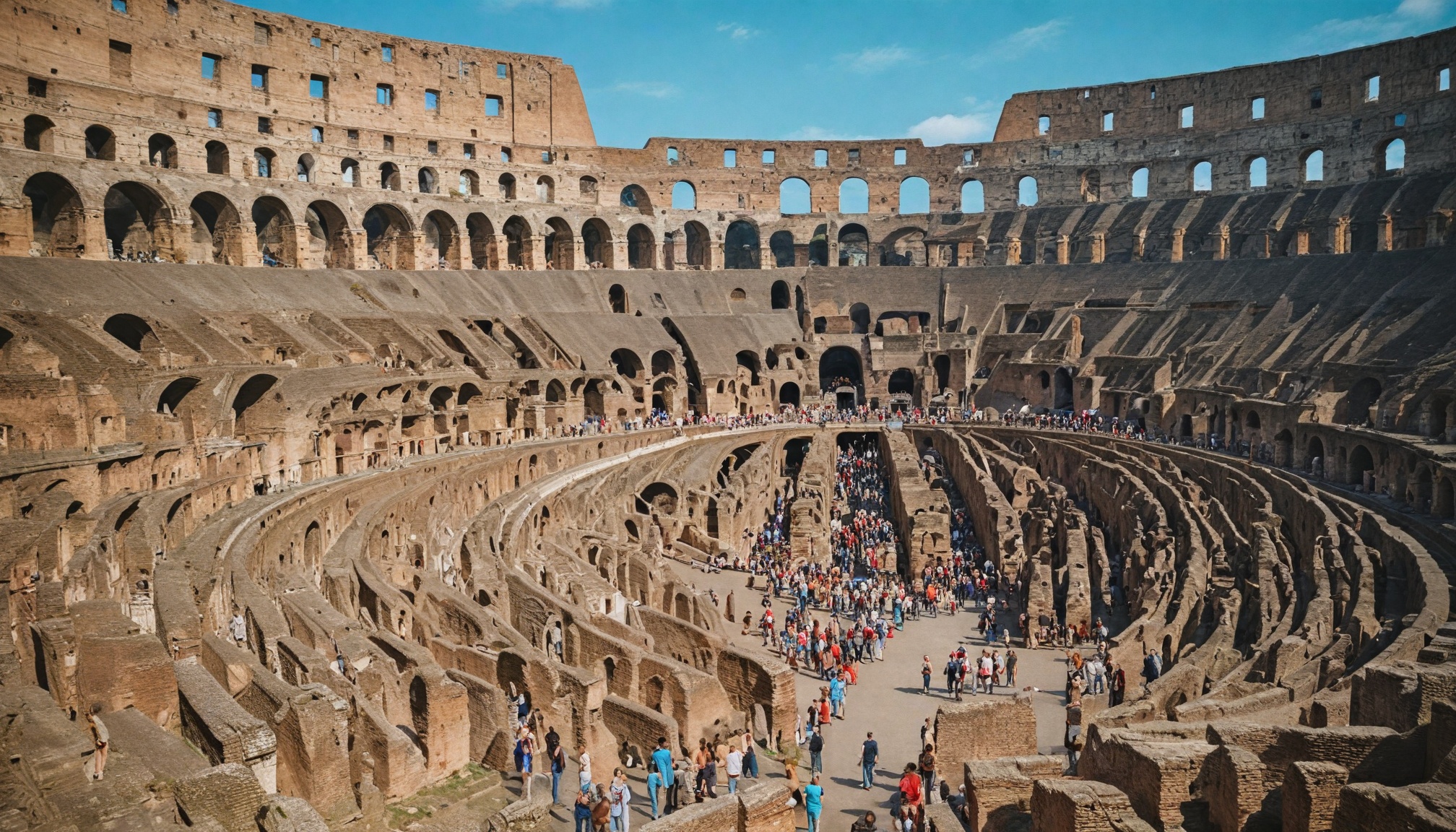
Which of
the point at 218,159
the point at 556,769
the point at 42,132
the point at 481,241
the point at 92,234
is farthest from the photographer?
→ the point at 481,241

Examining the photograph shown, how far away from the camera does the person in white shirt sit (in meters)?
12.1

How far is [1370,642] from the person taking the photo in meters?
13.7

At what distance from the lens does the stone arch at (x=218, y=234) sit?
40.1 m

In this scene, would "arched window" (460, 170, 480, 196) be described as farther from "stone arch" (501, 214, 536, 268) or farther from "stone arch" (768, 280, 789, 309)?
"stone arch" (768, 280, 789, 309)

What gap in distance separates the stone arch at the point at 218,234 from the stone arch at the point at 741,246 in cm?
2945

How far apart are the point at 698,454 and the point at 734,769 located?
2583 cm

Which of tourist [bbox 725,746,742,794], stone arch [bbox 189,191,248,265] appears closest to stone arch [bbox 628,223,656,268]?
stone arch [bbox 189,191,248,265]

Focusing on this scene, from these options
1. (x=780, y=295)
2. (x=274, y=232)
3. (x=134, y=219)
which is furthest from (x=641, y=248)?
(x=134, y=219)

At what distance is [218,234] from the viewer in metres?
40.6

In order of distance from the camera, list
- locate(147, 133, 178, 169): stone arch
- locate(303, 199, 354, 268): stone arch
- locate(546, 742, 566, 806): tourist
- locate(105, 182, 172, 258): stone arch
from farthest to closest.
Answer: locate(303, 199, 354, 268): stone arch < locate(147, 133, 178, 169): stone arch < locate(105, 182, 172, 258): stone arch < locate(546, 742, 566, 806): tourist

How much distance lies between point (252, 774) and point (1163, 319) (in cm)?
4465

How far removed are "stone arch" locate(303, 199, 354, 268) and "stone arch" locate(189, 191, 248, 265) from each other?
3.99 meters

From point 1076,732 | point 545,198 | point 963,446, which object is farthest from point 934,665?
point 545,198

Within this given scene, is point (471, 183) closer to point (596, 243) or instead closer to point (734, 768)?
point (596, 243)
